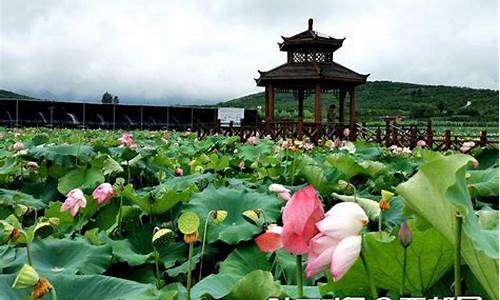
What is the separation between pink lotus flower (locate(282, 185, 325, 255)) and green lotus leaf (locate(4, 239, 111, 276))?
54cm

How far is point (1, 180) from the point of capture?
2053 mm

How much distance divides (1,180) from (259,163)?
0.94 metres

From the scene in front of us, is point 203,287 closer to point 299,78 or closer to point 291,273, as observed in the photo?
point 291,273

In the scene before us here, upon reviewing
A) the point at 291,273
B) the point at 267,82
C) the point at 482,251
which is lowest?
the point at 291,273

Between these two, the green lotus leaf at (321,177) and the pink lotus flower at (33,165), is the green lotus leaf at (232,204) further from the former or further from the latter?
the pink lotus flower at (33,165)

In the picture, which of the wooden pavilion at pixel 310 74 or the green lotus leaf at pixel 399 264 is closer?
the green lotus leaf at pixel 399 264

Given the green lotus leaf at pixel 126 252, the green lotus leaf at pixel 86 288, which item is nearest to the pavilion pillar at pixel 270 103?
the green lotus leaf at pixel 126 252

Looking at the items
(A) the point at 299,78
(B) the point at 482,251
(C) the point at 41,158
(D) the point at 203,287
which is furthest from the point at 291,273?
(A) the point at 299,78

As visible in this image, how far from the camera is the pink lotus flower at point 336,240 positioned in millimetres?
497

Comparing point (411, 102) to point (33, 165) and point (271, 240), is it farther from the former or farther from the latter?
point (271, 240)

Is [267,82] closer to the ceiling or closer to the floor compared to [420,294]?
closer to the ceiling

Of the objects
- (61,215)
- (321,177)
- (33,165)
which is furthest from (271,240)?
(33,165)

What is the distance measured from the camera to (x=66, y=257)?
41.2 inches

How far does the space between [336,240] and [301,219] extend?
3cm
